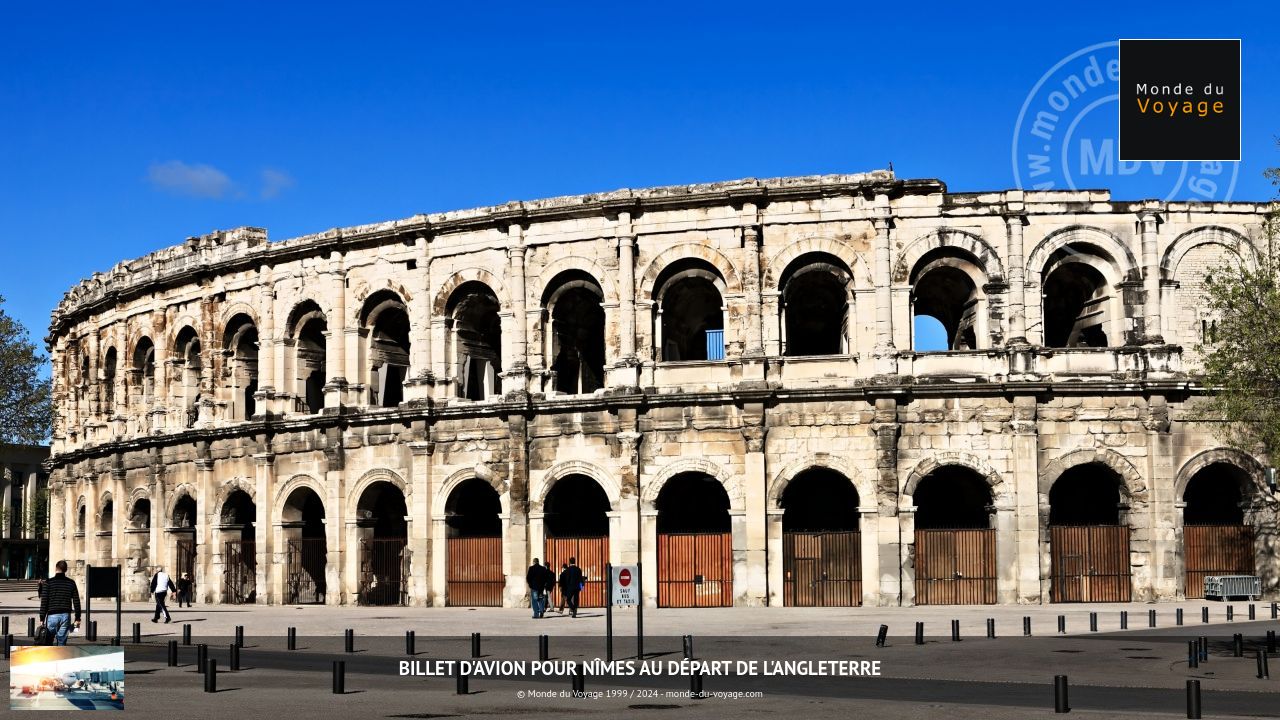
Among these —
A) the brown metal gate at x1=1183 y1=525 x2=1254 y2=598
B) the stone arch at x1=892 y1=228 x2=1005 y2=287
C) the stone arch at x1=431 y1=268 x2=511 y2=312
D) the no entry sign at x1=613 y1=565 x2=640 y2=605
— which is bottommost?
the brown metal gate at x1=1183 y1=525 x2=1254 y2=598

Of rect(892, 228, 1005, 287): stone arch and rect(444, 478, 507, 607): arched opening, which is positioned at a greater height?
rect(892, 228, 1005, 287): stone arch

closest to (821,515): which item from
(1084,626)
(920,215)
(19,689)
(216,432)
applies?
(920,215)

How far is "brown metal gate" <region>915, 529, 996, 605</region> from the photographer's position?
32.6 meters

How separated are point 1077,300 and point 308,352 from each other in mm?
19979

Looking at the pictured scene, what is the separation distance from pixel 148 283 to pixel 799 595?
21.9 m

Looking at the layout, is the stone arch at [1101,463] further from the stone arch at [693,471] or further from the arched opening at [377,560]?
the arched opening at [377,560]

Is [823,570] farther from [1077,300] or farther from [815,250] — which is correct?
[1077,300]

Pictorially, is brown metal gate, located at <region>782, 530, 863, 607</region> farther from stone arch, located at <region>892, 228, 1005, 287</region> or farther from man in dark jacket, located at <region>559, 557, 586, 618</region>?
stone arch, located at <region>892, 228, 1005, 287</region>

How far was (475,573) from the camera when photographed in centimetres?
3566

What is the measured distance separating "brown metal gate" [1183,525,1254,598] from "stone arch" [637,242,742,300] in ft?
37.5

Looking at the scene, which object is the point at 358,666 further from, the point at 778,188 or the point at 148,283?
the point at 148,283

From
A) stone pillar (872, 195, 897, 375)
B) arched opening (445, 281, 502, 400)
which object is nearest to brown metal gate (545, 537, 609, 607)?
arched opening (445, 281, 502, 400)

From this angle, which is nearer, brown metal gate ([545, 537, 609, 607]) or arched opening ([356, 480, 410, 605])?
brown metal gate ([545, 537, 609, 607])

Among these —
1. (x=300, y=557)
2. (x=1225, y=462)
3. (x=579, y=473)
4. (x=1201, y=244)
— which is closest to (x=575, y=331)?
(x=579, y=473)
